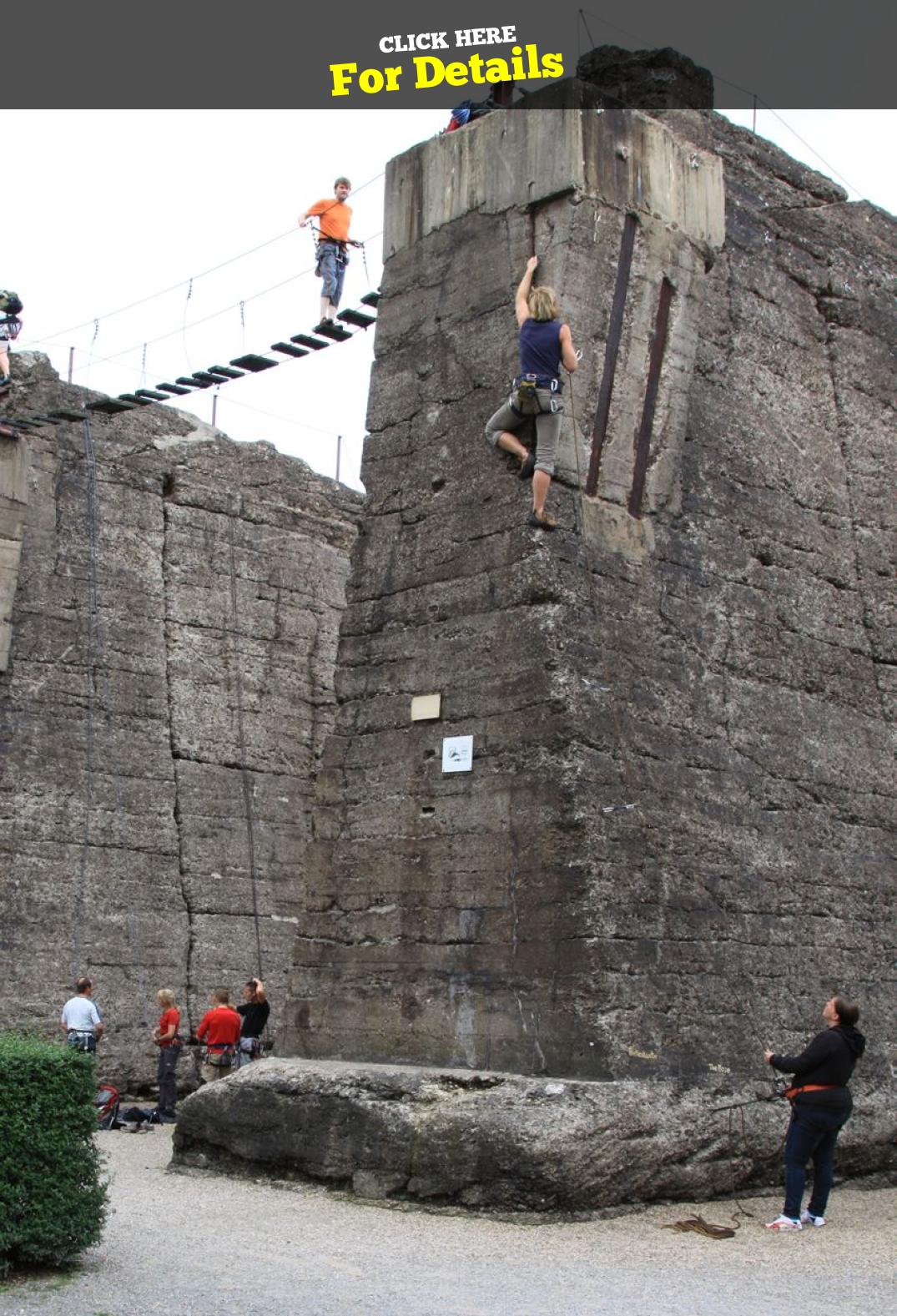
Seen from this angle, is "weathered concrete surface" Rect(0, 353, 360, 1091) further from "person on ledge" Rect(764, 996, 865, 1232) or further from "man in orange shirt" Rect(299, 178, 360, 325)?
"person on ledge" Rect(764, 996, 865, 1232)

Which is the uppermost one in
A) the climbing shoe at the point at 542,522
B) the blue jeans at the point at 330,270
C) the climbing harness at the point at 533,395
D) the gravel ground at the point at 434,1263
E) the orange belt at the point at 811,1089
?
the blue jeans at the point at 330,270

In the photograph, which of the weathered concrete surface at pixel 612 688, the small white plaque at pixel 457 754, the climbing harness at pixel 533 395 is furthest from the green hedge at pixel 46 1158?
the climbing harness at pixel 533 395

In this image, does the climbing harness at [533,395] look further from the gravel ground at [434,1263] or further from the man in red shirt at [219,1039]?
the man in red shirt at [219,1039]

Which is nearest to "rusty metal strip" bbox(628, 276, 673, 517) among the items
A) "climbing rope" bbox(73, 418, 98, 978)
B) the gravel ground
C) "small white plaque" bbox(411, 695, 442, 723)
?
"small white plaque" bbox(411, 695, 442, 723)

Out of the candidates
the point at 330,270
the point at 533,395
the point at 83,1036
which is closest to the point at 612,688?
the point at 533,395

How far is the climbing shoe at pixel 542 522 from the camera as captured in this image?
8.00 metres

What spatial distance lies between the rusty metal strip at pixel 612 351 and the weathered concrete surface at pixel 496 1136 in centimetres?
317

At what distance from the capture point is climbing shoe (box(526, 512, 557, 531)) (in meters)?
8.00

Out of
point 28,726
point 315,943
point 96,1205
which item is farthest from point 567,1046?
point 28,726

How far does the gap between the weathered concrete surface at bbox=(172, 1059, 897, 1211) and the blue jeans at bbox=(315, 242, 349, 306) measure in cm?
556

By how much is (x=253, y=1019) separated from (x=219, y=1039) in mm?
833

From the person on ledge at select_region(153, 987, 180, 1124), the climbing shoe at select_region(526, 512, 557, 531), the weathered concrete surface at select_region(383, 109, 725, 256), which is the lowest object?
the person on ledge at select_region(153, 987, 180, 1124)

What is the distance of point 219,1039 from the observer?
1116cm

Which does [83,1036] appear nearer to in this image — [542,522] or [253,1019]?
[253,1019]
